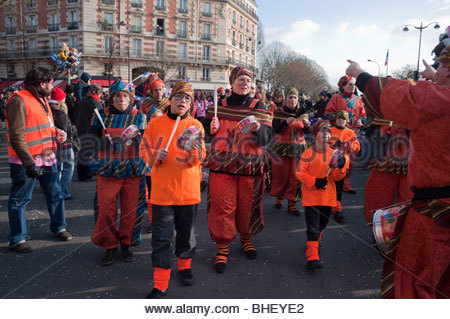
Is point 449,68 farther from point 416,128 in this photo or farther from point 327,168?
point 327,168

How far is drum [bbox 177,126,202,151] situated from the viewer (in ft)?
9.96

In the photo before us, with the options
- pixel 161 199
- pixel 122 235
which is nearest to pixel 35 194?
pixel 122 235

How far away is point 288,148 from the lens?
560 centimetres

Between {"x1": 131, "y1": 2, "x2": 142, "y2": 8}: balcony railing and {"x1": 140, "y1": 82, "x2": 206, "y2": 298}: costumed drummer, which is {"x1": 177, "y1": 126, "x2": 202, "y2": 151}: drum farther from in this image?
{"x1": 131, "y1": 2, "x2": 142, "y2": 8}: balcony railing

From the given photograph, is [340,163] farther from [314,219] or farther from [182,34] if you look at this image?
[182,34]

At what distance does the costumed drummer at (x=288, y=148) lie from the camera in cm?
550

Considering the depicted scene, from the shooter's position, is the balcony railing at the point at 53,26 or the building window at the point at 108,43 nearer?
the building window at the point at 108,43

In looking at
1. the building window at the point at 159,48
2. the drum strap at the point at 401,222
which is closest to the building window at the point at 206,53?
the building window at the point at 159,48

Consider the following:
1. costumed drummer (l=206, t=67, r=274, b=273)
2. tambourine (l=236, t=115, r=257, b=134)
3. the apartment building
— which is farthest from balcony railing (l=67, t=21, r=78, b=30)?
tambourine (l=236, t=115, r=257, b=134)

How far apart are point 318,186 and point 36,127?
10.6 feet

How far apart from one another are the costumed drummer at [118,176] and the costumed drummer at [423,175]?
2.57 meters

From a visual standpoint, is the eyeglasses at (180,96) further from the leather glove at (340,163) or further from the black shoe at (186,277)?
the leather glove at (340,163)

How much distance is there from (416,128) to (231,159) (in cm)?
210

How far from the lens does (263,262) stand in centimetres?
380
